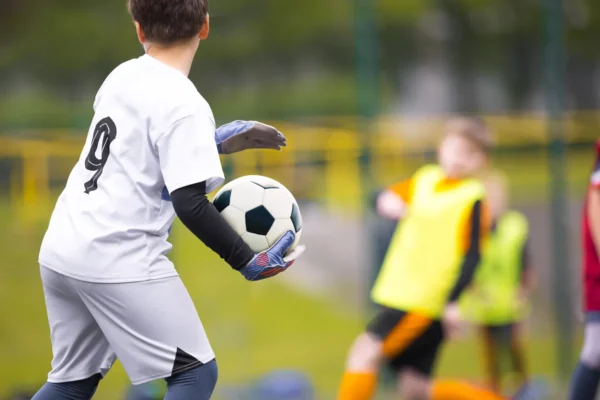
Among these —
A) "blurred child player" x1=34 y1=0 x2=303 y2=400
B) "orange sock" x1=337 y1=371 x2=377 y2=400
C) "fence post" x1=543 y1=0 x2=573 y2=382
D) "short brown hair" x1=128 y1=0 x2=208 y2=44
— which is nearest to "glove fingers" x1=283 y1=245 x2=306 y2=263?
"blurred child player" x1=34 y1=0 x2=303 y2=400

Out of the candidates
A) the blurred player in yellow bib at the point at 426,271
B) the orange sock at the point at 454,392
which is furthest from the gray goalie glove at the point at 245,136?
the orange sock at the point at 454,392

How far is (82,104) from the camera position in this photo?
22.9 ft

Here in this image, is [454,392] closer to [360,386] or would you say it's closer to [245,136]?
[360,386]

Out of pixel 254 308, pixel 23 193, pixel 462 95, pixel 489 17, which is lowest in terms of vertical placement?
pixel 254 308

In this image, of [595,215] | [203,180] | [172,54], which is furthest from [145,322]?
[595,215]

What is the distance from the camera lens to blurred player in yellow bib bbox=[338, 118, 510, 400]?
4.12 metres

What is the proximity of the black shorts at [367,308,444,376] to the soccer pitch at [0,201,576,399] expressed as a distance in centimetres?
141

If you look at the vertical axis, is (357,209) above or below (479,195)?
below

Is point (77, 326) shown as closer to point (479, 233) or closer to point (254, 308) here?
point (479, 233)

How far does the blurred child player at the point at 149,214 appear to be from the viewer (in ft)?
7.57

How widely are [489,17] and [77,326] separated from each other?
551 centimetres

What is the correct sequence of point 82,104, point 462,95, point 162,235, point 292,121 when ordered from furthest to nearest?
point 292,121 → point 462,95 → point 82,104 → point 162,235

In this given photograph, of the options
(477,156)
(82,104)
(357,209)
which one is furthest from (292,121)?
(477,156)

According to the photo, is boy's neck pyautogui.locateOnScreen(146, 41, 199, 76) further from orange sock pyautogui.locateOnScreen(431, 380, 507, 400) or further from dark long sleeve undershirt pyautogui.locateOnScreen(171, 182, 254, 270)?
orange sock pyautogui.locateOnScreen(431, 380, 507, 400)
